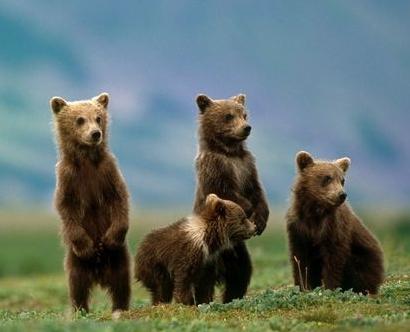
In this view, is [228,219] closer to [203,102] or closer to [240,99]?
[203,102]

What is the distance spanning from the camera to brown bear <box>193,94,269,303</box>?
51.6 feet

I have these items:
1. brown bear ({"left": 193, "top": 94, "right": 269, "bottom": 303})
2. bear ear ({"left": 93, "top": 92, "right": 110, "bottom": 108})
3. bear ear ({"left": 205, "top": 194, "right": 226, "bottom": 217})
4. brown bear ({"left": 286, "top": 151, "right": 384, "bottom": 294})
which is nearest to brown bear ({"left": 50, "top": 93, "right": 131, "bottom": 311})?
bear ear ({"left": 93, "top": 92, "right": 110, "bottom": 108})

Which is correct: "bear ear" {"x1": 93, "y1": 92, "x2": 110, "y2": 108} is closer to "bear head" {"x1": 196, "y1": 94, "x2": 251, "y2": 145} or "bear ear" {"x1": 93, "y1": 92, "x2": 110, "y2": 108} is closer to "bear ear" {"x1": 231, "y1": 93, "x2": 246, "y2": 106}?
"bear head" {"x1": 196, "y1": 94, "x2": 251, "y2": 145}

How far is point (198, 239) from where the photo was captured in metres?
15.0

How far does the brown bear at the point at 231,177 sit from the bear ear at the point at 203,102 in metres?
0.26

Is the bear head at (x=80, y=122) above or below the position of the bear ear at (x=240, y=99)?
below

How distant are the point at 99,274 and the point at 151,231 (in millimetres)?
1087

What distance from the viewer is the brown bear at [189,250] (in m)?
14.9

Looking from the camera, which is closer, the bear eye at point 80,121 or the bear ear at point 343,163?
the bear eye at point 80,121

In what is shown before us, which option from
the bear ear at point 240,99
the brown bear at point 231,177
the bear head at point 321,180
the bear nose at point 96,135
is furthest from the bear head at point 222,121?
the bear nose at point 96,135

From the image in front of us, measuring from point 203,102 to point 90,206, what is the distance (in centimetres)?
263

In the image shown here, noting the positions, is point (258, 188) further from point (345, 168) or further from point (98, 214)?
point (98, 214)

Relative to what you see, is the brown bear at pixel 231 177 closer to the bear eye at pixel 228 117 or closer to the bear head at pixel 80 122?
the bear eye at pixel 228 117

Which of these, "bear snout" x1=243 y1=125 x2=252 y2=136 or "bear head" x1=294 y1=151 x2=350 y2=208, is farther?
"bear snout" x1=243 y1=125 x2=252 y2=136
